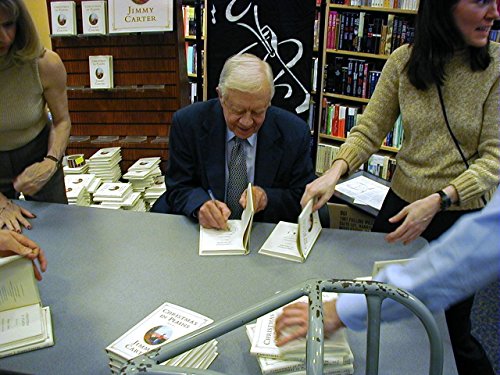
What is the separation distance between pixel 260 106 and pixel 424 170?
25.8 inches

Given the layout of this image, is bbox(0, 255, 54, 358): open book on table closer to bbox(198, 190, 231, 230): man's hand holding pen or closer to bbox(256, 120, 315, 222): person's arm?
bbox(198, 190, 231, 230): man's hand holding pen

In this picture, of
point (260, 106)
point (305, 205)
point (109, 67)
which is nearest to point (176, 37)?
point (109, 67)

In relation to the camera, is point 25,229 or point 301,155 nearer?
point 25,229

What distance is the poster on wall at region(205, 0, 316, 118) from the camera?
9.86ft

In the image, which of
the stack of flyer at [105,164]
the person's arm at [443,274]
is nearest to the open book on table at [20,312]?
the person's arm at [443,274]

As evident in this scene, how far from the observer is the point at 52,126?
2.14m

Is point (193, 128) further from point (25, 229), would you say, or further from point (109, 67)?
point (109, 67)

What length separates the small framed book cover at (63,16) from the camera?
3.14 m

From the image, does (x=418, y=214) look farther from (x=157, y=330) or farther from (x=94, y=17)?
(x=94, y=17)

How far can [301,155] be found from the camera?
2090mm

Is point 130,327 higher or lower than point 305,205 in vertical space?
lower

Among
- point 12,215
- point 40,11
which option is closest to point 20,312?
point 12,215

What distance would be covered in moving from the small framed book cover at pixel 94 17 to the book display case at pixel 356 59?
1.71 meters

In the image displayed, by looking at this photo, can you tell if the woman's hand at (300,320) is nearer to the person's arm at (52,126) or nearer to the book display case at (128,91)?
the person's arm at (52,126)
